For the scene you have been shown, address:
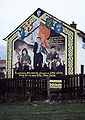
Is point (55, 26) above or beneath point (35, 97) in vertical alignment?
above

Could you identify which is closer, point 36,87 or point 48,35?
point 36,87

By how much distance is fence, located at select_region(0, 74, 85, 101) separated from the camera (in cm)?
1285

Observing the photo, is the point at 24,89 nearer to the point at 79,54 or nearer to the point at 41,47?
the point at 41,47

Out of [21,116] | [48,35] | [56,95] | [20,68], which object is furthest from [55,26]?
[21,116]

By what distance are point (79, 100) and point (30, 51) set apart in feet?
46.0

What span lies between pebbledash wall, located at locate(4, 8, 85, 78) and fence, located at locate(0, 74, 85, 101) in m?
10.7

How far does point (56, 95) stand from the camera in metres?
13.1

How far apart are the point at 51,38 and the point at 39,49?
5.62ft

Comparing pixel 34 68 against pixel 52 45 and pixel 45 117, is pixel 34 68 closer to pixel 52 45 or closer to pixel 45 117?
pixel 52 45

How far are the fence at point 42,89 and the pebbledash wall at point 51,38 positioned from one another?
10.7 m

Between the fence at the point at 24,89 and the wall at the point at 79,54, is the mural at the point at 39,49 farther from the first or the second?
the fence at the point at 24,89

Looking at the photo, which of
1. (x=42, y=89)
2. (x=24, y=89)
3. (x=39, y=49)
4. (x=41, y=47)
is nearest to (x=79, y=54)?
(x=41, y=47)

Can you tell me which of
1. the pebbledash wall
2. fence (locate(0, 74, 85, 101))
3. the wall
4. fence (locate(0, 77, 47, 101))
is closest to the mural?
the pebbledash wall

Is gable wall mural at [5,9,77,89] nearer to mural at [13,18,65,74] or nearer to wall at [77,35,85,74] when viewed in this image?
mural at [13,18,65,74]
